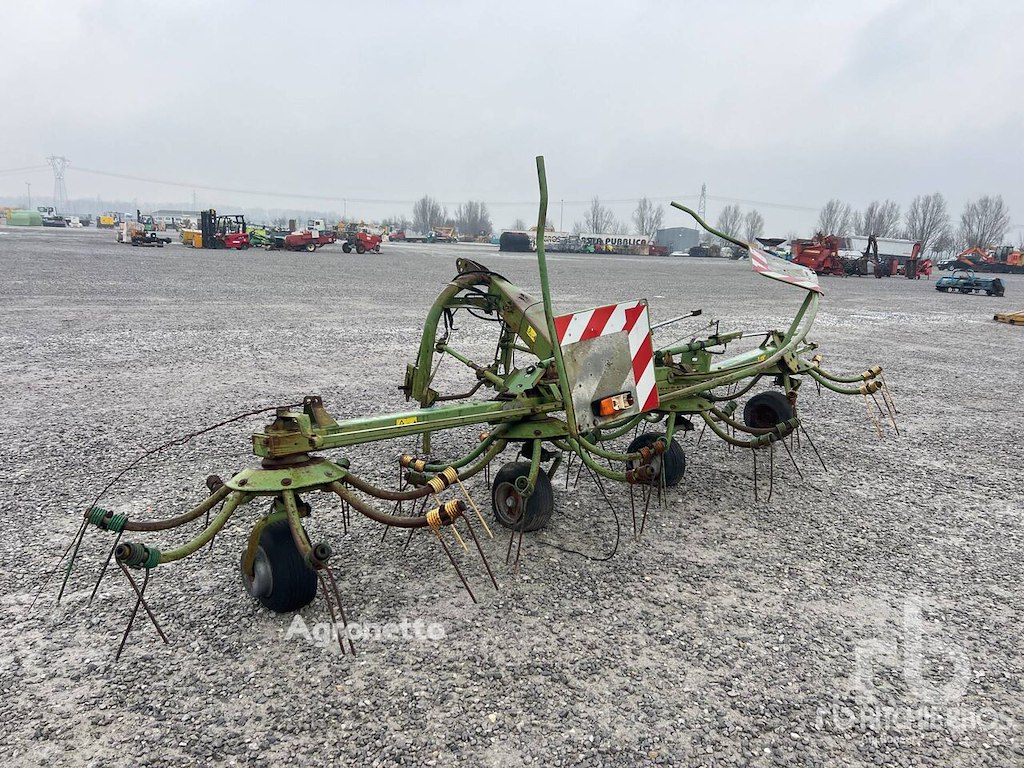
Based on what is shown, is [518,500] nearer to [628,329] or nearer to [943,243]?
[628,329]

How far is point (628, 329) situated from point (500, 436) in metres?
0.97

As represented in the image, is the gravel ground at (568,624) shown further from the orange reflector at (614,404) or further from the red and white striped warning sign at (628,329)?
the red and white striped warning sign at (628,329)

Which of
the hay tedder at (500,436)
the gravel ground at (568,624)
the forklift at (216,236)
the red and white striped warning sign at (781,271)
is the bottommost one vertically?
the gravel ground at (568,624)

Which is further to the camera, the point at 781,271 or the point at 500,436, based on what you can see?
the point at 781,271

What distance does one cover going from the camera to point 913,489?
188 inches

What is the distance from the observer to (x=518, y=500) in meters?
3.79

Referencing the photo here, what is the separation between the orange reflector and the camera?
371 cm

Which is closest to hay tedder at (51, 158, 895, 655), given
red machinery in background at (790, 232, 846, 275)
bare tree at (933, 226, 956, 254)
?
red machinery in background at (790, 232, 846, 275)

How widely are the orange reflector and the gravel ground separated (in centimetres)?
76

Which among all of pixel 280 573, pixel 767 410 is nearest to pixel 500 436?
pixel 280 573

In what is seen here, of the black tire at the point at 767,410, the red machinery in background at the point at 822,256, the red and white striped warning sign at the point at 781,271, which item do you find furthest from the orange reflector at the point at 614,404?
the red machinery in background at the point at 822,256

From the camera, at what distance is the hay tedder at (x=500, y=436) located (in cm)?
286

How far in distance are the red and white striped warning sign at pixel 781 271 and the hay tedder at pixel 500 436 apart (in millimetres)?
22

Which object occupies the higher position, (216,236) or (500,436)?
(216,236)
